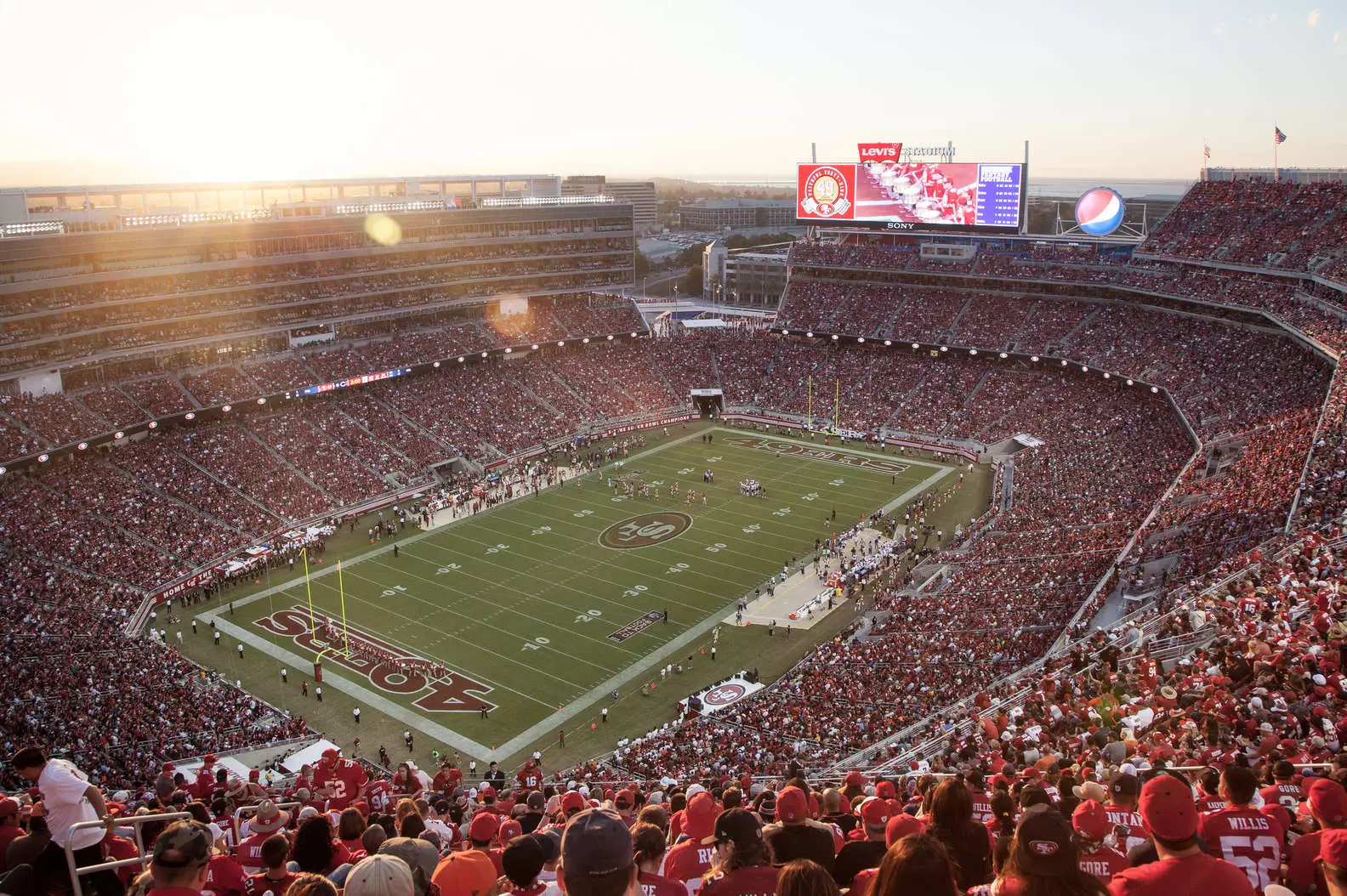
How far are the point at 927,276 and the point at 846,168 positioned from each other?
8.63m

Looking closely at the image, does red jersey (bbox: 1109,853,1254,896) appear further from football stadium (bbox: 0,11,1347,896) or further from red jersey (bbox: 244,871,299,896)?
red jersey (bbox: 244,871,299,896)

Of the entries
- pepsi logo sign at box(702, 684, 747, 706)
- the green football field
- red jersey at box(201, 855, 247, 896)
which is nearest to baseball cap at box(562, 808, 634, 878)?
red jersey at box(201, 855, 247, 896)

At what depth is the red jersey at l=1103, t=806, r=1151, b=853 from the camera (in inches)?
291

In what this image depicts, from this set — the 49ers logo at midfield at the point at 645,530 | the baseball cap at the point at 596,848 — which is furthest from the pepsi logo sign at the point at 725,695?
the baseball cap at the point at 596,848

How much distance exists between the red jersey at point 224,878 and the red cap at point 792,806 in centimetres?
342

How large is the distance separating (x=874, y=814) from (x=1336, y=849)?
3370 mm

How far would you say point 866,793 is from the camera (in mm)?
10555

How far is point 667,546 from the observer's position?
39.8 m

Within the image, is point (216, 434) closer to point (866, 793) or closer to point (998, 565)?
point (998, 565)

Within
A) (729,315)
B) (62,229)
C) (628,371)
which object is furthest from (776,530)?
(729,315)

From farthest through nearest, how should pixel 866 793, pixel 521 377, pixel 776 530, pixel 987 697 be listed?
pixel 521 377, pixel 776 530, pixel 987 697, pixel 866 793

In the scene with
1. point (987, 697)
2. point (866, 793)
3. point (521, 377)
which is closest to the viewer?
point (866, 793)

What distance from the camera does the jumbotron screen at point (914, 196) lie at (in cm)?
5975

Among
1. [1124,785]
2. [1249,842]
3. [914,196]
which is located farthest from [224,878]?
[914,196]
